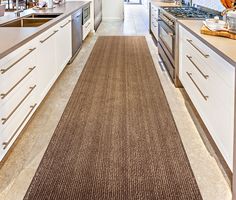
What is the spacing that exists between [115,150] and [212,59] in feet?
3.14

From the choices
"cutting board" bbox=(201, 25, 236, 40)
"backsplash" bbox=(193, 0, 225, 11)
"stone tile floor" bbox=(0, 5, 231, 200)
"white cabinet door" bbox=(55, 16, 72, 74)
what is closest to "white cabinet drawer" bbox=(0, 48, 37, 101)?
"stone tile floor" bbox=(0, 5, 231, 200)

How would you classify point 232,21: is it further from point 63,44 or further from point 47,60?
point 63,44

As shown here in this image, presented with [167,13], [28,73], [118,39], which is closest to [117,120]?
[28,73]

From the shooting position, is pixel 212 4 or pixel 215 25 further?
pixel 212 4

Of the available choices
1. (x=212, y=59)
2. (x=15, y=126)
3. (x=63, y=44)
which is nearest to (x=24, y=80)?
(x=15, y=126)

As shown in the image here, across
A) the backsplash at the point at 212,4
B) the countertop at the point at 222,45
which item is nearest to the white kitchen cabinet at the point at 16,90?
the countertop at the point at 222,45

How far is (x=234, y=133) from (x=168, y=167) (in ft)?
2.02

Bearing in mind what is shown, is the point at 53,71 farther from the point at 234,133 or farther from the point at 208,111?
the point at 234,133

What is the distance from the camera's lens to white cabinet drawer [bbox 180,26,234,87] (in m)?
1.93

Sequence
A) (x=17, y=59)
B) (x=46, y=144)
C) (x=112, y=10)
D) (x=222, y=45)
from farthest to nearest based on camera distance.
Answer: (x=112, y=10), (x=46, y=144), (x=17, y=59), (x=222, y=45)

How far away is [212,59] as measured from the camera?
7.58 feet

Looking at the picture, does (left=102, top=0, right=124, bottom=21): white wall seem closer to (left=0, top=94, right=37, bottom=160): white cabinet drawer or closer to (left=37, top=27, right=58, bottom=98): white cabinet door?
(left=37, top=27, right=58, bottom=98): white cabinet door

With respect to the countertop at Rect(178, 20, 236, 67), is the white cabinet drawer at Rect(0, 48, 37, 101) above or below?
below

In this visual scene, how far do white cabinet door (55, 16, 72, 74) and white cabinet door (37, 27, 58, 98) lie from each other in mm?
202
